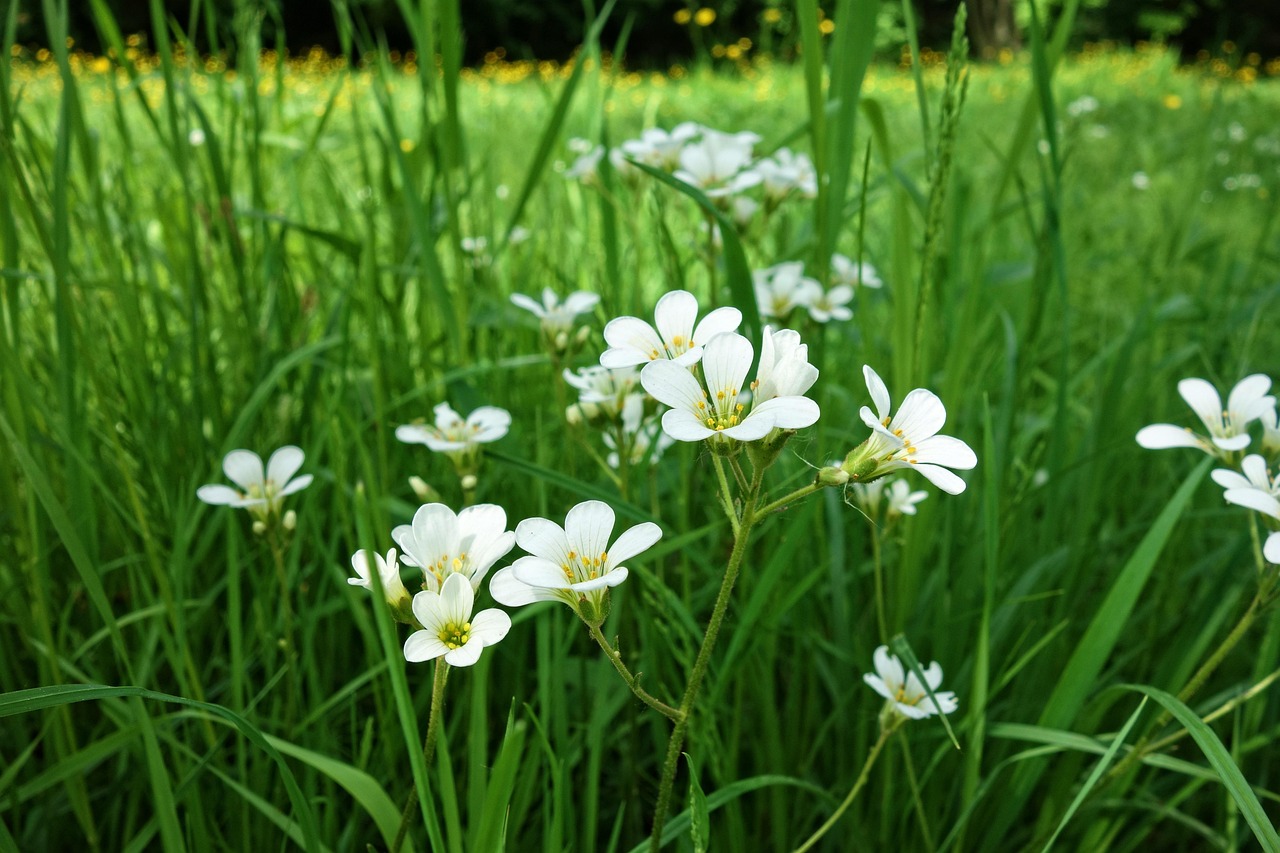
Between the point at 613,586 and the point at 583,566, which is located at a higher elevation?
the point at 583,566

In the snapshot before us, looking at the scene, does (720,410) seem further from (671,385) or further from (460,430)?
(460,430)

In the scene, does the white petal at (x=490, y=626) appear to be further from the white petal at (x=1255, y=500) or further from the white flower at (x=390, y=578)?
the white petal at (x=1255, y=500)

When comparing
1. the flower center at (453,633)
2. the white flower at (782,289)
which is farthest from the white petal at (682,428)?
the white flower at (782,289)

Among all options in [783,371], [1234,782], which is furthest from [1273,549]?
[783,371]

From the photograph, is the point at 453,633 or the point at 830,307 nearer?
the point at 453,633

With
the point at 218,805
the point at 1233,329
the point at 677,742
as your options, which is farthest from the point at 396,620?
the point at 1233,329

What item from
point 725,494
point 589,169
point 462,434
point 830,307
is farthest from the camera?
point 589,169

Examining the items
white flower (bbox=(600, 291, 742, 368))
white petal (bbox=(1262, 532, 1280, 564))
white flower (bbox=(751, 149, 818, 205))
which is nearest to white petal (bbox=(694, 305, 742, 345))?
white flower (bbox=(600, 291, 742, 368))
